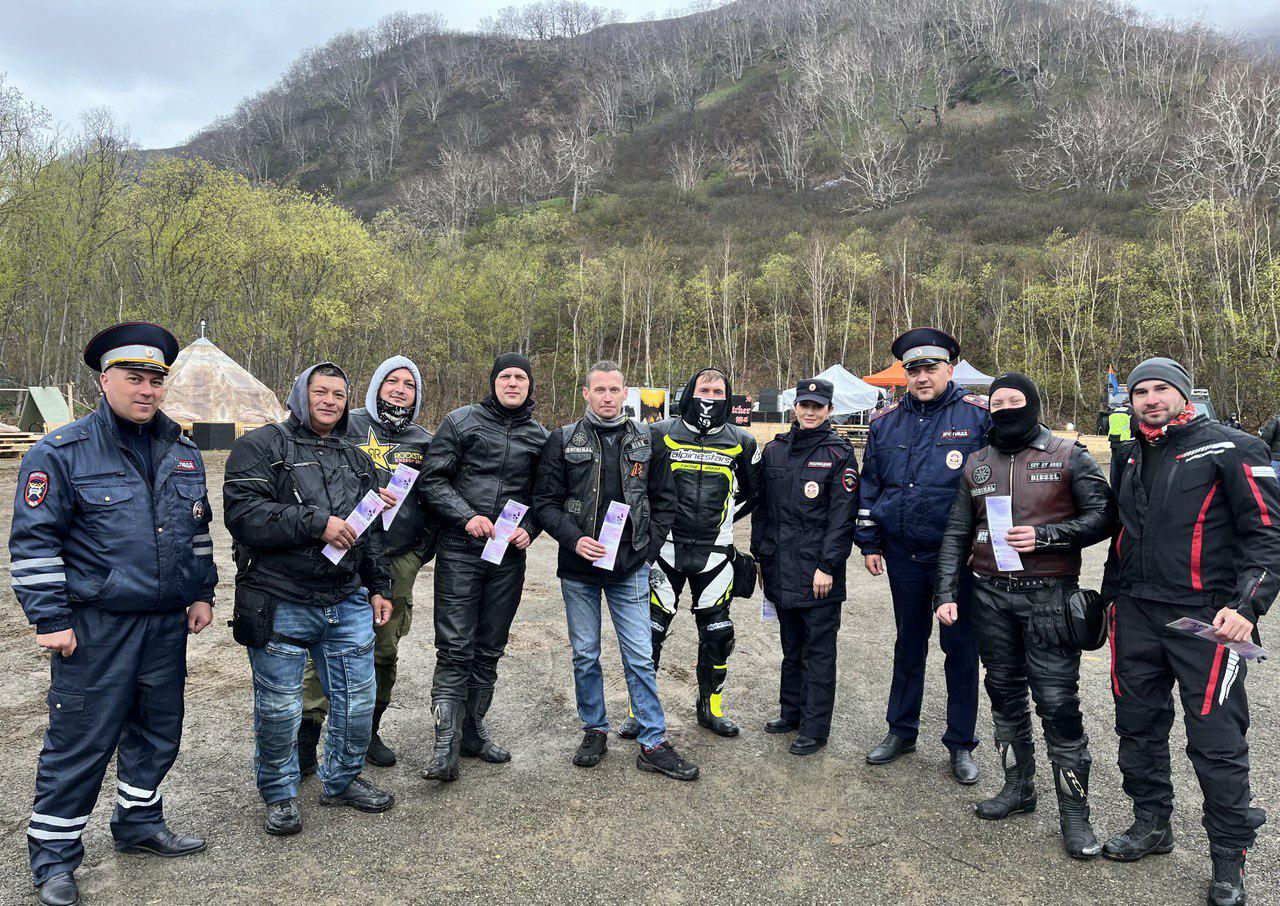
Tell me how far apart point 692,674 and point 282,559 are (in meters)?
3.06

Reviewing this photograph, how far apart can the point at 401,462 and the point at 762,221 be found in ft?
183

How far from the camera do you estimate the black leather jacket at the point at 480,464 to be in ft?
12.6

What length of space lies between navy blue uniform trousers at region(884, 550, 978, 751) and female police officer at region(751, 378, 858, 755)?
332mm

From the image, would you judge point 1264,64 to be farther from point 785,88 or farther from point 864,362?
point 864,362

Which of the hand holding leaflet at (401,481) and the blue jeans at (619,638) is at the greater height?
the hand holding leaflet at (401,481)

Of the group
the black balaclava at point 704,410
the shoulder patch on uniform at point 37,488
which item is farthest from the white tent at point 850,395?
the shoulder patch on uniform at point 37,488

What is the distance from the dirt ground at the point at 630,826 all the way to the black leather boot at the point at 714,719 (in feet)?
0.26

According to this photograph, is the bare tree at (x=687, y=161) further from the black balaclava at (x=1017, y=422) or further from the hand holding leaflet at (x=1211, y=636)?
the hand holding leaflet at (x=1211, y=636)

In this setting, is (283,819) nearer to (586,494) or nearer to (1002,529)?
(586,494)

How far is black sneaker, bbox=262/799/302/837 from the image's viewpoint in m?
3.13

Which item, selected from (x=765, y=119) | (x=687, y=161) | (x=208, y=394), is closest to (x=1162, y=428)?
(x=208, y=394)

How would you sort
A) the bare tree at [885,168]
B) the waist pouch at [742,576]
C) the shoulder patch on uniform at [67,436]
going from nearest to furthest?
the shoulder patch on uniform at [67,436]
the waist pouch at [742,576]
the bare tree at [885,168]

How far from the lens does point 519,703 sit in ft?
15.5

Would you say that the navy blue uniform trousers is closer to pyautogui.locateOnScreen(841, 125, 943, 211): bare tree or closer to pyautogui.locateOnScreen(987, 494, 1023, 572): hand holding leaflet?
pyautogui.locateOnScreen(987, 494, 1023, 572): hand holding leaflet
